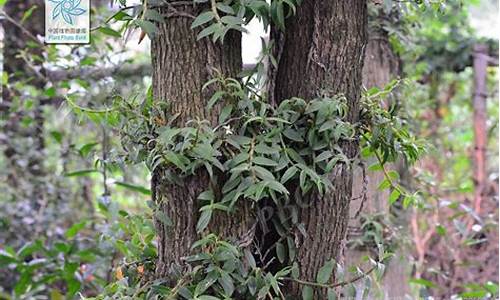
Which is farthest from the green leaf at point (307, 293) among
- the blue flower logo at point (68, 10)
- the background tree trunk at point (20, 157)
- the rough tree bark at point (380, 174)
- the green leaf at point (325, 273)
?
the background tree trunk at point (20, 157)

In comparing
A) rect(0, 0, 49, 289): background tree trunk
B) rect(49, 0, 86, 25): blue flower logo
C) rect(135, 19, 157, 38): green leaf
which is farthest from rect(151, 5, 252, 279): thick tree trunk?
rect(0, 0, 49, 289): background tree trunk

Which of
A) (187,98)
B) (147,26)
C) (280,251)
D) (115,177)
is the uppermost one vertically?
(147,26)

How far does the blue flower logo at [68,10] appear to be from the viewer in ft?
3.72

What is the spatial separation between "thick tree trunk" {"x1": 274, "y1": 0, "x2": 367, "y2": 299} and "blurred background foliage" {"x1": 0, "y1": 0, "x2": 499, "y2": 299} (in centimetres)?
22

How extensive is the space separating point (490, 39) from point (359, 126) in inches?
92.7

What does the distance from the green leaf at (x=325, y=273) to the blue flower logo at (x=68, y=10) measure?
56cm

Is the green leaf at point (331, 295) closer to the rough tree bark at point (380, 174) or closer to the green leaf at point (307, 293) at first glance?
the green leaf at point (307, 293)

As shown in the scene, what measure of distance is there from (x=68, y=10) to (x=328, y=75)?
1.42ft

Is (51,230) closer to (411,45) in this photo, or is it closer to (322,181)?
(411,45)

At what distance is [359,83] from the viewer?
3.72ft

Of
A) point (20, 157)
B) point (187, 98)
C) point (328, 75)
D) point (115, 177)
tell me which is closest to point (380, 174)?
point (328, 75)

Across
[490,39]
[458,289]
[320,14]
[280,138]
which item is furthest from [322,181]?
[490,39]

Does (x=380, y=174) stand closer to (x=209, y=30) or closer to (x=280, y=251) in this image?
(x=280, y=251)

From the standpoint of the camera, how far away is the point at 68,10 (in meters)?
1.14
